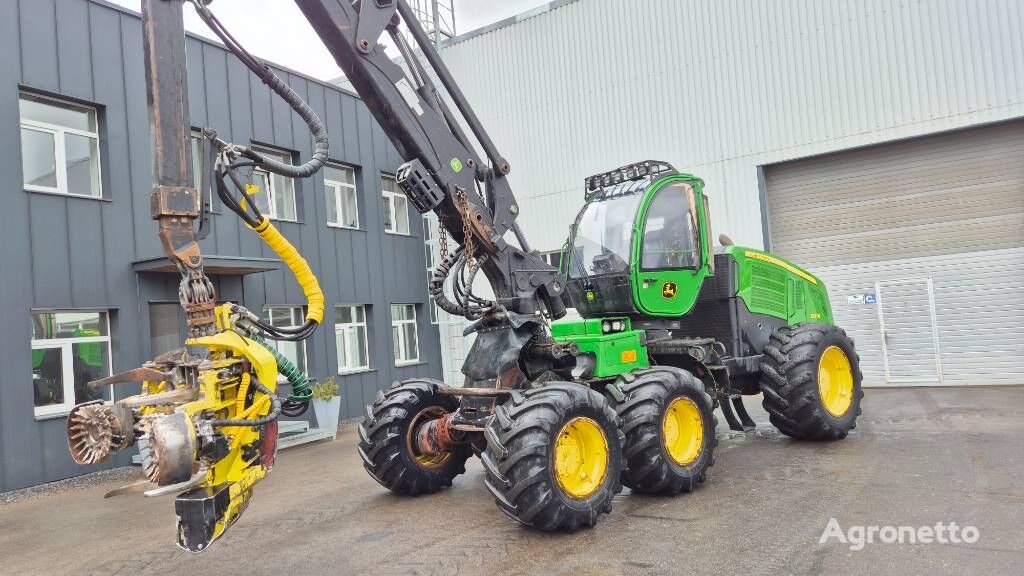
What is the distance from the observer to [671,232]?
730 centimetres

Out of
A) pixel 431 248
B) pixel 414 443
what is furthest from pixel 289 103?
pixel 431 248

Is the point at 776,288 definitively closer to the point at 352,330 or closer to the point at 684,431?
the point at 684,431

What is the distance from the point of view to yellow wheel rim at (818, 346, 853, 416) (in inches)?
325

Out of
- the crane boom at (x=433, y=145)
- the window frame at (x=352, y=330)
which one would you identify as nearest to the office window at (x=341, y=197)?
the window frame at (x=352, y=330)

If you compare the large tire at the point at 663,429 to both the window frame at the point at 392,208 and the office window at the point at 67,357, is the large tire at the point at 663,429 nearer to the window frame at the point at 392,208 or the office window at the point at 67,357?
the office window at the point at 67,357

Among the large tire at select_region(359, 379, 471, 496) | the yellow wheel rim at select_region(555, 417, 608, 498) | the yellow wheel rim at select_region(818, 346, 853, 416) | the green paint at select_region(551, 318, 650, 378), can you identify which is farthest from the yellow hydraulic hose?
the yellow wheel rim at select_region(818, 346, 853, 416)

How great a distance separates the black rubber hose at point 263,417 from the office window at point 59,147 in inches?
275

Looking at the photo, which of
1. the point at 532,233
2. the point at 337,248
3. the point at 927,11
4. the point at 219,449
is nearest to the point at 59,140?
the point at 337,248

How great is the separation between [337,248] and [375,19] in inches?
342

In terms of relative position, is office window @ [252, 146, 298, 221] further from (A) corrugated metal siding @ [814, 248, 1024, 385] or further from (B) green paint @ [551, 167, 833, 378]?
(A) corrugated metal siding @ [814, 248, 1024, 385]

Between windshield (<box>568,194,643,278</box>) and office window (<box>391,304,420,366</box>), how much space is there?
840 centimetres

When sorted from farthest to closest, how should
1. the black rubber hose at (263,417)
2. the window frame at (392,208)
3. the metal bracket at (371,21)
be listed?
the window frame at (392,208), the metal bracket at (371,21), the black rubber hose at (263,417)

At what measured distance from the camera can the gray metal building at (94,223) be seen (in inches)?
356

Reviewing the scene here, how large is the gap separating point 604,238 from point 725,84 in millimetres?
8286
